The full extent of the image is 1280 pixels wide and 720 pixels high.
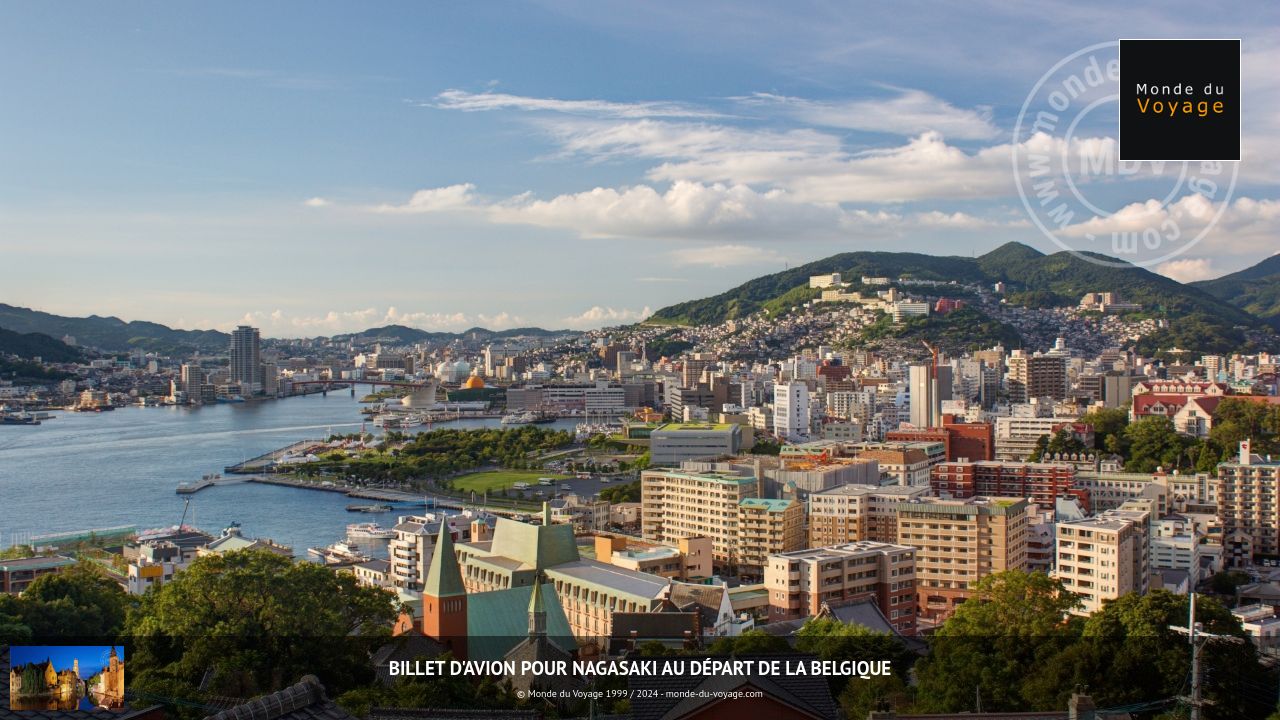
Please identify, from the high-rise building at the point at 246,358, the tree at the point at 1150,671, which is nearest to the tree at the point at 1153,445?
the tree at the point at 1150,671

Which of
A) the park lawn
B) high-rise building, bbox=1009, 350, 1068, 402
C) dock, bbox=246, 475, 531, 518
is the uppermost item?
high-rise building, bbox=1009, 350, 1068, 402

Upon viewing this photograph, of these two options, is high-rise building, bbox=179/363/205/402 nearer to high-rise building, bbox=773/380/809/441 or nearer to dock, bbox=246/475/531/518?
dock, bbox=246/475/531/518

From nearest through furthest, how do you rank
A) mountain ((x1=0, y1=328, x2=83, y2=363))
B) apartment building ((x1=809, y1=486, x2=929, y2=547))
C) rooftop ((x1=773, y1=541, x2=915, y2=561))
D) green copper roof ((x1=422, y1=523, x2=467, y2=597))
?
green copper roof ((x1=422, y1=523, x2=467, y2=597))
rooftop ((x1=773, y1=541, x2=915, y2=561))
apartment building ((x1=809, y1=486, x2=929, y2=547))
mountain ((x1=0, y1=328, x2=83, y2=363))

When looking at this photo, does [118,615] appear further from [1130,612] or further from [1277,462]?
[1277,462]

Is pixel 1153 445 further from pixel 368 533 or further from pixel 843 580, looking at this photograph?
pixel 368 533

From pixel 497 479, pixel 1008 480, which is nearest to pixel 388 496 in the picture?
pixel 497 479

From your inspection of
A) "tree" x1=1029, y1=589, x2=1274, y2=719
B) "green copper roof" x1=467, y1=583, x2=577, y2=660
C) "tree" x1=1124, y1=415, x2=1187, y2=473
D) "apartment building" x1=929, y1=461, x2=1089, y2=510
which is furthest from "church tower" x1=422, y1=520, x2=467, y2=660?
"tree" x1=1124, y1=415, x2=1187, y2=473
